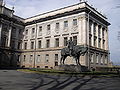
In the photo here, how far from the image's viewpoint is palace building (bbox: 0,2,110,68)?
110ft

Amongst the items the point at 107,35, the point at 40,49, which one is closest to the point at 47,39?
the point at 40,49

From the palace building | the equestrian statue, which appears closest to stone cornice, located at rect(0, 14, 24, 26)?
the palace building

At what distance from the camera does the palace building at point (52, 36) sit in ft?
110

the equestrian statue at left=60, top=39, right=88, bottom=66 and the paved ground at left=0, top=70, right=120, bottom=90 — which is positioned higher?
the equestrian statue at left=60, top=39, right=88, bottom=66

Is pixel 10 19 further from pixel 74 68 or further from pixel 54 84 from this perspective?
pixel 54 84

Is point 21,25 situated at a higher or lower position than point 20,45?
higher

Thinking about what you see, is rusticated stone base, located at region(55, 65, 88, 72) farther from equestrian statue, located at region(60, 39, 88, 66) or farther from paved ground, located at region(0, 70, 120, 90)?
paved ground, located at region(0, 70, 120, 90)

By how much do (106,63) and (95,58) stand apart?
7632mm

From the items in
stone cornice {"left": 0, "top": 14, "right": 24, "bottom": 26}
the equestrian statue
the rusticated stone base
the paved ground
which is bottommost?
the paved ground

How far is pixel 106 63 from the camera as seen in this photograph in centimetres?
4072

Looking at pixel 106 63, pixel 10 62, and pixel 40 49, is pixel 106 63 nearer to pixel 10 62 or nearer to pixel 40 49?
pixel 40 49

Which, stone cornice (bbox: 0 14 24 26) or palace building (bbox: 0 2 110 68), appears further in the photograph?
stone cornice (bbox: 0 14 24 26)

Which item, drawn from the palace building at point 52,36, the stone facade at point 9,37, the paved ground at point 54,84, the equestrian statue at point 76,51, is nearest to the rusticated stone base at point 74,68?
the equestrian statue at point 76,51

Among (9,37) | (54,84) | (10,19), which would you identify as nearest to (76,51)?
(54,84)
